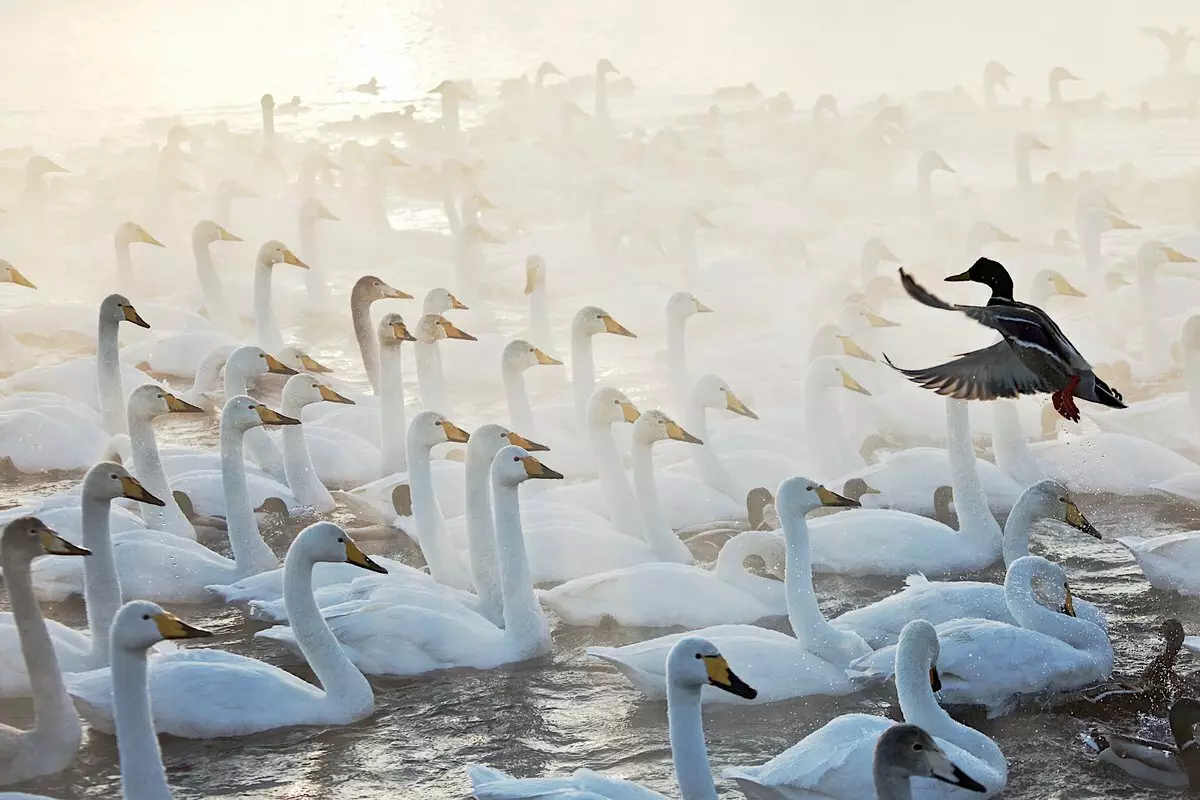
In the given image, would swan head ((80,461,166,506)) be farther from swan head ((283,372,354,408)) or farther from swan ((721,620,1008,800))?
swan ((721,620,1008,800))

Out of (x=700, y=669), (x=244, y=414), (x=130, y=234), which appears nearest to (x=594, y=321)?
(x=244, y=414)

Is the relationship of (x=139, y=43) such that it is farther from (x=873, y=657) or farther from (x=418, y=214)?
(x=873, y=657)

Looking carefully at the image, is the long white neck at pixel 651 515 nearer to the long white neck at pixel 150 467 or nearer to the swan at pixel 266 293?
the long white neck at pixel 150 467

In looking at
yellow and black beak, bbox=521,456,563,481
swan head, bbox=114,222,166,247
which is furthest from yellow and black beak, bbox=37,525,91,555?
swan head, bbox=114,222,166,247

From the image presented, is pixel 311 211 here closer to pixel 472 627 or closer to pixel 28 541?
pixel 472 627

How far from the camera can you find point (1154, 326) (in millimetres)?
13422

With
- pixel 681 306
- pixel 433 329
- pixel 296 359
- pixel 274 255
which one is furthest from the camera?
pixel 274 255

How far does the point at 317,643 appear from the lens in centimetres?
725

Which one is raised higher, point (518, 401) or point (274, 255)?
point (274, 255)

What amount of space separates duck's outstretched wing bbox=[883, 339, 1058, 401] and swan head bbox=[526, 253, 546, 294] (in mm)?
7291

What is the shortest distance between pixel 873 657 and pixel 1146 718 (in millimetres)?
1196

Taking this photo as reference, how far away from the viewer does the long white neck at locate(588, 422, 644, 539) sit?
9617 mm

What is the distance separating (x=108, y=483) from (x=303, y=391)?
108 inches

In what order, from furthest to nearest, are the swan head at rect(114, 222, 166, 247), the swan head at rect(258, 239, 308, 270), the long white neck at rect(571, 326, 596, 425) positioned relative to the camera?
1. the swan head at rect(114, 222, 166, 247)
2. the swan head at rect(258, 239, 308, 270)
3. the long white neck at rect(571, 326, 596, 425)
